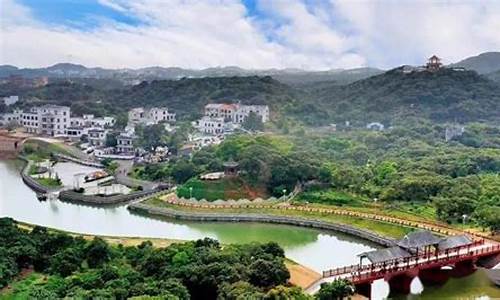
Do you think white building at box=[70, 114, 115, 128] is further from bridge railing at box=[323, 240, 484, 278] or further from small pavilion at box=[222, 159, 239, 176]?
bridge railing at box=[323, 240, 484, 278]

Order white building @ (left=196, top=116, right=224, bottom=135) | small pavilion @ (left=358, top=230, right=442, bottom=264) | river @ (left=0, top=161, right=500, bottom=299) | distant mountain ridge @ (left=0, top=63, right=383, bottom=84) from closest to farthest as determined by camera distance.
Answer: small pavilion @ (left=358, top=230, right=442, bottom=264)
river @ (left=0, top=161, right=500, bottom=299)
white building @ (left=196, top=116, right=224, bottom=135)
distant mountain ridge @ (left=0, top=63, right=383, bottom=84)

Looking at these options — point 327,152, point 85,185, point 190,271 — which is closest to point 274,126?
point 327,152

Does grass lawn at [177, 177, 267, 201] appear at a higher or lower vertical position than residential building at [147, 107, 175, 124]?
lower

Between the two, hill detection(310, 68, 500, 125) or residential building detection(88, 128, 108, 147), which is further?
hill detection(310, 68, 500, 125)

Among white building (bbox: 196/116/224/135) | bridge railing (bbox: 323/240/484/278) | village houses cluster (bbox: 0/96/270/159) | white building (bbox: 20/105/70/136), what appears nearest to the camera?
bridge railing (bbox: 323/240/484/278)

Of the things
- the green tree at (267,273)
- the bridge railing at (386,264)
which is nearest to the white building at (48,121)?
the bridge railing at (386,264)

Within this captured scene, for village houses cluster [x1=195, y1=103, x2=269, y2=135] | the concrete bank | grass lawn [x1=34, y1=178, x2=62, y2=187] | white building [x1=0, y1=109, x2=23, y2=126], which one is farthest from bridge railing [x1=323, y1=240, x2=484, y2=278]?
white building [x1=0, y1=109, x2=23, y2=126]

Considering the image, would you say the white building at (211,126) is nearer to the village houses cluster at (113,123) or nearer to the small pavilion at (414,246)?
the village houses cluster at (113,123)

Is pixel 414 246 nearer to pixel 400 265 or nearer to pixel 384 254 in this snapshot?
pixel 400 265
